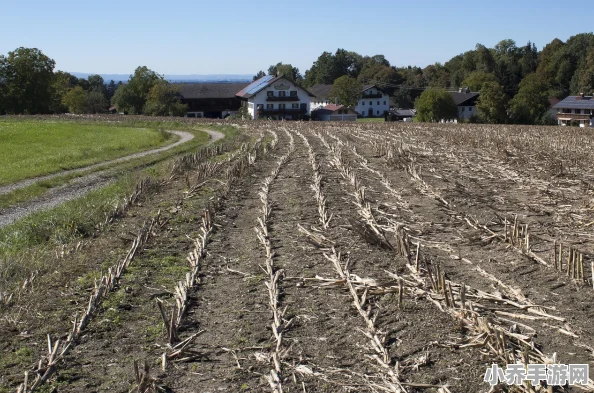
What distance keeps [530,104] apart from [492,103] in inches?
214

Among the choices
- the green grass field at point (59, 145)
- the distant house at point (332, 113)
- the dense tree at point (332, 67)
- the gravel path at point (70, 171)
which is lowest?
the gravel path at point (70, 171)

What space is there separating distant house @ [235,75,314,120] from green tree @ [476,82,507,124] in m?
24.3

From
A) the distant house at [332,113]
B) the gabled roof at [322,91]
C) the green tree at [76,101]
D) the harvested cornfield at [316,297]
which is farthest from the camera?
the gabled roof at [322,91]

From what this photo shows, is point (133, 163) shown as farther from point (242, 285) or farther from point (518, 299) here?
point (518, 299)

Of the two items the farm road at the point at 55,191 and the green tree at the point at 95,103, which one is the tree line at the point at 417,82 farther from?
the farm road at the point at 55,191

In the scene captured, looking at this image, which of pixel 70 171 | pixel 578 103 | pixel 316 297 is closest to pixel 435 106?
pixel 578 103

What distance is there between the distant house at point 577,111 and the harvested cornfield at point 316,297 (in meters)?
55.6

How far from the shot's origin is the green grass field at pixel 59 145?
23.9m

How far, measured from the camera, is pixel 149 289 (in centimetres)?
866

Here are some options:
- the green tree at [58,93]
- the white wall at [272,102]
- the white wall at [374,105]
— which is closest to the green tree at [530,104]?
the white wall at [272,102]

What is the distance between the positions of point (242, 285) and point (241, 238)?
2.66 m

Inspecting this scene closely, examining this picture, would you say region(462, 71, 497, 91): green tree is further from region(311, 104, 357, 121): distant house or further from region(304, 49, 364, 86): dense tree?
region(304, 49, 364, 86): dense tree

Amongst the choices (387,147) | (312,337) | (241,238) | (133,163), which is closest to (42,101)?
(133,163)

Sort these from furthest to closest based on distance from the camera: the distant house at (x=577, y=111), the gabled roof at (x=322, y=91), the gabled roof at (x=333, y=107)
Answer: the gabled roof at (x=322, y=91)
the gabled roof at (x=333, y=107)
the distant house at (x=577, y=111)
